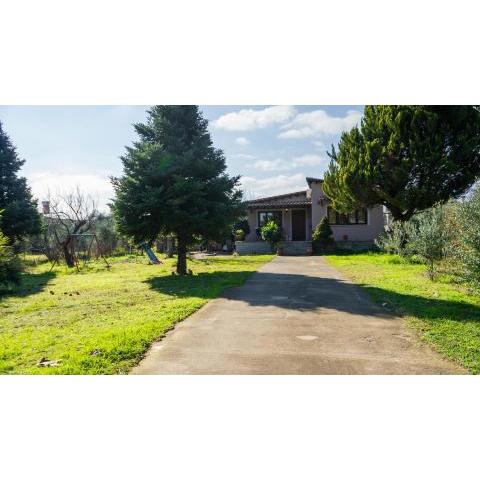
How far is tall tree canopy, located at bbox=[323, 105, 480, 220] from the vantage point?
607 inches

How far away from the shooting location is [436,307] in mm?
6129

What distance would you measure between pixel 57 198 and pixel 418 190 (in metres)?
21.4

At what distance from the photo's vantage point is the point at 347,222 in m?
22.7

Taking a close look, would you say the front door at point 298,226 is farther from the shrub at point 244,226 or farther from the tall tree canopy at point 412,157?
the tall tree canopy at point 412,157

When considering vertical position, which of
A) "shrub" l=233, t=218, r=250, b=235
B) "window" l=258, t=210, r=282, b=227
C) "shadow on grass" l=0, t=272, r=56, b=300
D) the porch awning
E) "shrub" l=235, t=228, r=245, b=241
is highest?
the porch awning

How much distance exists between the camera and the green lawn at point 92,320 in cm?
404

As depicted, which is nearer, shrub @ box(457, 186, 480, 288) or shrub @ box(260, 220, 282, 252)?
shrub @ box(457, 186, 480, 288)

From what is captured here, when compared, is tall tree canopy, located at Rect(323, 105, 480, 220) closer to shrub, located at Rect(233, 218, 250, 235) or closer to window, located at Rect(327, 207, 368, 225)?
window, located at Rect(327, 207, 368, 225)

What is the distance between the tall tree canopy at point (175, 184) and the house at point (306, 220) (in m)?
9.80

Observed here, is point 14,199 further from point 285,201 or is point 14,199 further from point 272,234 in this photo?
point 285,201

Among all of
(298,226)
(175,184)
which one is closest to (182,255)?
(175,184)

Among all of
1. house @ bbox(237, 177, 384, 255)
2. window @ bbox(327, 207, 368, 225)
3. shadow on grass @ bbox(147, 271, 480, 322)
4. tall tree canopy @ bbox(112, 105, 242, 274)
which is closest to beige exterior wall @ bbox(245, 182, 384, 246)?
house @ bbox(237, 177, 384, 255)

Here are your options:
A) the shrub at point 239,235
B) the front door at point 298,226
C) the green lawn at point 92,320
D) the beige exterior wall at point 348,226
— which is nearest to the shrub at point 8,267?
the green lawn at point 92,320

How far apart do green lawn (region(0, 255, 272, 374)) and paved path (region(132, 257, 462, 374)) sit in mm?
416
